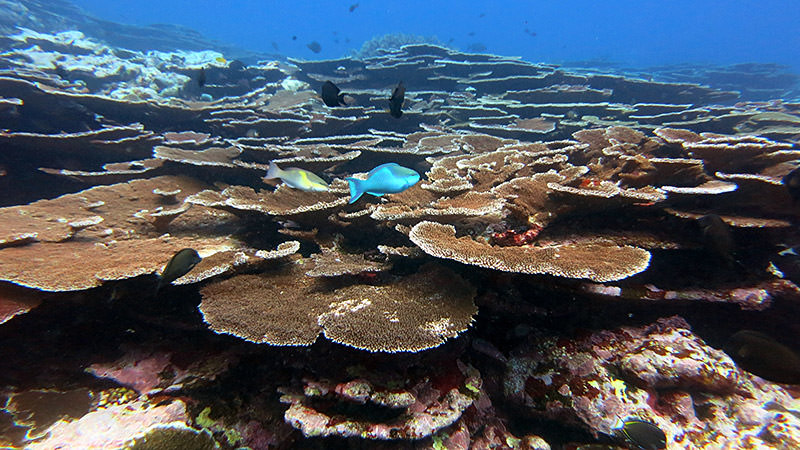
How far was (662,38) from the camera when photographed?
112 metres

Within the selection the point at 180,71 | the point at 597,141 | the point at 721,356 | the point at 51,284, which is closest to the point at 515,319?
the point at 721,356

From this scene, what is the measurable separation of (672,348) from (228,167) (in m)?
5.40

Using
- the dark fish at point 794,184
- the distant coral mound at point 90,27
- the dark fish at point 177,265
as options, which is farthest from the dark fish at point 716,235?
the distant coral mound at point 90,27

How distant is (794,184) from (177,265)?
4.77 meters

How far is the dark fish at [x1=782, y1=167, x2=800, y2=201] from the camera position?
263 centimetres

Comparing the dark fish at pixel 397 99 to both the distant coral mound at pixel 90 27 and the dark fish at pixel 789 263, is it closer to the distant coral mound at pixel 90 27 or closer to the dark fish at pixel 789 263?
the dark fish at pixel 789 263

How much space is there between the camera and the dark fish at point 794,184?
263 cm

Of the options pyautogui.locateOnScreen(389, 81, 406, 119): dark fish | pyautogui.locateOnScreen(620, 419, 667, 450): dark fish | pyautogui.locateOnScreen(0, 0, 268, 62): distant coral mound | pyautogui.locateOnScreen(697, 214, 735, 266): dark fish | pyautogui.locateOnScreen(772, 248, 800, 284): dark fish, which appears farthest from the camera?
pyautogui.locateOnScreen(0, 0, 268, 62): distant coral mound

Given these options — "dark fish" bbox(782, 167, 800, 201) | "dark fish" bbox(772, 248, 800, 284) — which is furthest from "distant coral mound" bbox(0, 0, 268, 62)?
"dark fish" bbox(772, 248, 800, 284)

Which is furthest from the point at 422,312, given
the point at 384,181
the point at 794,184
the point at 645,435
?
the point at 794,184

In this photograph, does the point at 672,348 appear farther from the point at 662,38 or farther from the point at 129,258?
the point at 662,38

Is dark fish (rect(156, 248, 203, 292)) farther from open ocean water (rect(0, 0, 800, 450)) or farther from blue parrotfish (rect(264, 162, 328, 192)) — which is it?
blue parrotfish (rect(264, 162, 328, 192))

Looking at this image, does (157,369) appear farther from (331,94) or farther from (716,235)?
(716,235)

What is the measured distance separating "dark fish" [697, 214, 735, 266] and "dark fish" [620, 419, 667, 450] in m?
1.55
